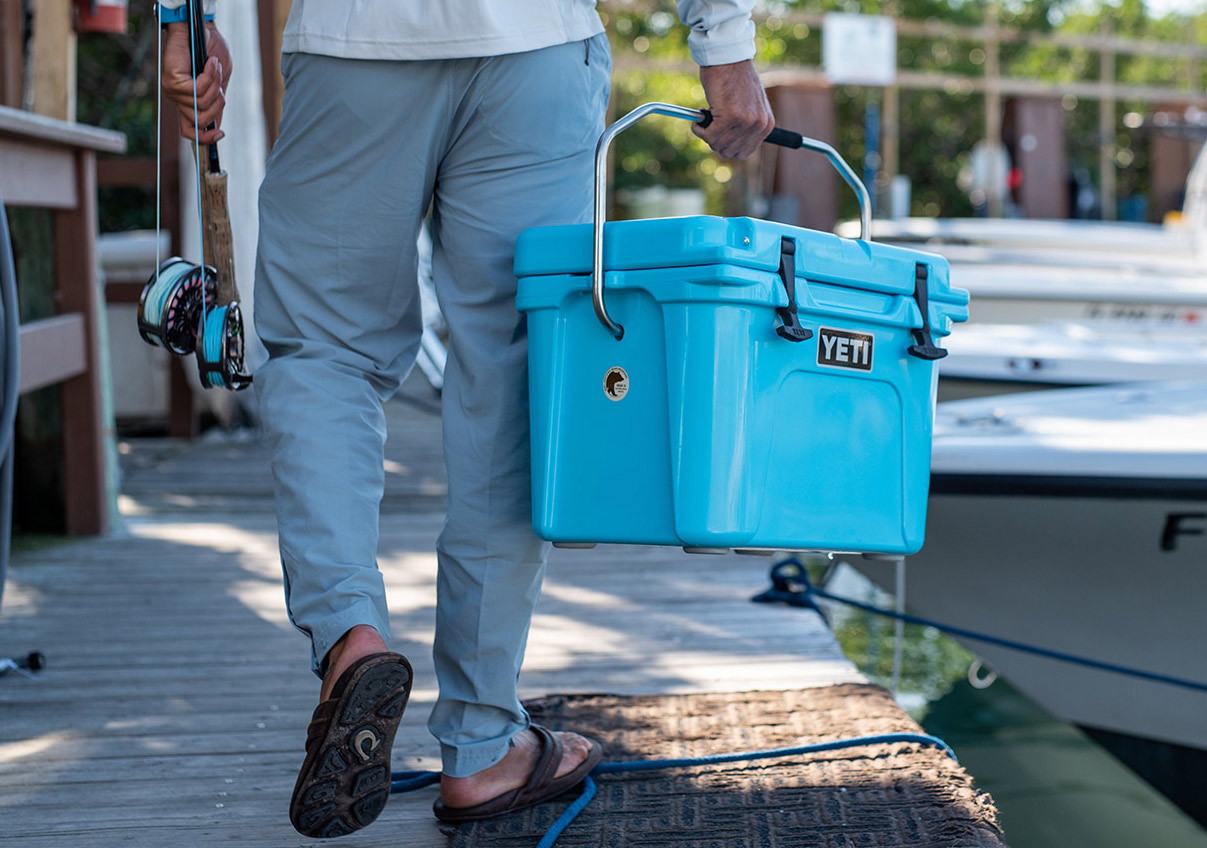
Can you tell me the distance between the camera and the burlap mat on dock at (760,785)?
1773 millimetres

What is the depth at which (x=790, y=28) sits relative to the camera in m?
15.6

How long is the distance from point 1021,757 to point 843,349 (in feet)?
Answer: 10.5

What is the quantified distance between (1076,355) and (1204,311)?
79.3 inches

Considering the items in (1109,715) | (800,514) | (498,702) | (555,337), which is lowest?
(1109,715)

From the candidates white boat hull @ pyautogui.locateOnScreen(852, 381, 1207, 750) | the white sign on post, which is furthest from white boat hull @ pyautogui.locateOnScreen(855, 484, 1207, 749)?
the white sign on post

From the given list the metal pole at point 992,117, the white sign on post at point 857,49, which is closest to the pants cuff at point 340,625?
the white sign on post at point 857,49

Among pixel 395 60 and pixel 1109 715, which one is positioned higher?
pixel 395 60

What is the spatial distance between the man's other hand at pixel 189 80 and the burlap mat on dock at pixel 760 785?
102 centimetres

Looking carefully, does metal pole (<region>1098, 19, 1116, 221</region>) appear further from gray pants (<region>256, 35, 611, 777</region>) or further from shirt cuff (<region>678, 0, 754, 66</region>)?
gray pants (<region>256, 35, 611, 777</region>)

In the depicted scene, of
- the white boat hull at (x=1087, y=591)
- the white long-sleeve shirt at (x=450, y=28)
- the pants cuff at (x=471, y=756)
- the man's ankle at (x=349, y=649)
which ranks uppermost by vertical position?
the white long-sleeve shirt at (x=450, y=28)

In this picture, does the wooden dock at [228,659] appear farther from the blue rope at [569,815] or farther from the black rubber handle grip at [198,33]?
the black rubber handle grip at [198,33]

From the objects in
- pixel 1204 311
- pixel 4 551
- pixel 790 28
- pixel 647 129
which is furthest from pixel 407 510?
pixel 790 28

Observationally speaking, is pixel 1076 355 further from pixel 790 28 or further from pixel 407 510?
pixel 790 28

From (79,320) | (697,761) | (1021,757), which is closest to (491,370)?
(697,761)
